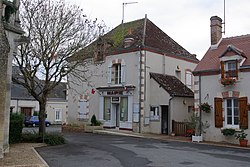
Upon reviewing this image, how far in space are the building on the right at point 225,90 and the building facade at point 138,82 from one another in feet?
10.9

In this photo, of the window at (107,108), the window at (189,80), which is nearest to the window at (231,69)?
the window at (189,80)

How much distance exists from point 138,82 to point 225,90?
675 centimetres

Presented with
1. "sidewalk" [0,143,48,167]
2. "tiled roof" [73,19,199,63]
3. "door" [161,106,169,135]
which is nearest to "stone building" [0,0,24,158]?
"sidewalk" [0,143,48,167]

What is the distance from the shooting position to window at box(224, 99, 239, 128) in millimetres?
15818

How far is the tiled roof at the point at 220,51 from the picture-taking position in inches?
666

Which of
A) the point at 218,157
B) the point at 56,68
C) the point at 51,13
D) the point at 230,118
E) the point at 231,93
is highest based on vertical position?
the point at 51,13

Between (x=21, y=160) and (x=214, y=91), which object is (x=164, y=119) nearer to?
(x=214, y=91)

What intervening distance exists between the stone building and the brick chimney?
12371 millimetres

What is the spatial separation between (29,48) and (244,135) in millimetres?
11396

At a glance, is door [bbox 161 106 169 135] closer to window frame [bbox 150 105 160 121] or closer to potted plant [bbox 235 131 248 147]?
window frame [bbox 150 105 160 121]

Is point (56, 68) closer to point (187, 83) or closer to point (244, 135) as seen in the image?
point (244, 135)

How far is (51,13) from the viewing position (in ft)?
46.5

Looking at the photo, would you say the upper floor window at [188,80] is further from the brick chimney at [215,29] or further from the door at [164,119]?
the brick chimney at [215,29]

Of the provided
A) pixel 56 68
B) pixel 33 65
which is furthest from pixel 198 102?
pixel 33 65
